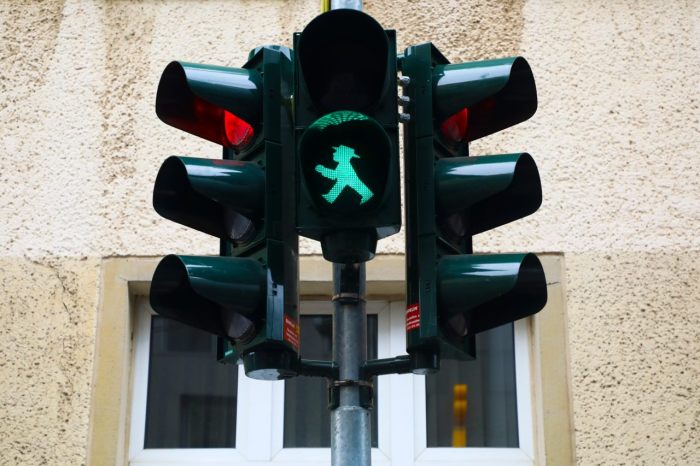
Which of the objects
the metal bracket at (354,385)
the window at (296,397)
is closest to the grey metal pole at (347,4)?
the metal bracket at (354,385)

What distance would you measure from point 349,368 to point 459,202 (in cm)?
60

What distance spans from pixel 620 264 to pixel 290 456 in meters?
1.78

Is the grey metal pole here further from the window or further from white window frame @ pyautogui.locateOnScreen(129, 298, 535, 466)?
white window frame @ pyautogui.locateOnScreen(129, 298, 535, 466)

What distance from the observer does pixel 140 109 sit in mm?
5656

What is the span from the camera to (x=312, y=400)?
5355mm

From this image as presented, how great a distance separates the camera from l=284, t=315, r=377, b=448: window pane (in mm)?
5285

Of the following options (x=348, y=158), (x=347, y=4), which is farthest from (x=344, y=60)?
(x=348, y=158)

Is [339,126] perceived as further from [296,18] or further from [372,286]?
[296,18]

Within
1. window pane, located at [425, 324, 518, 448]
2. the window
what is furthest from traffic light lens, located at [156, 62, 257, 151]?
window pane, located at [425, 324, 518, 448]

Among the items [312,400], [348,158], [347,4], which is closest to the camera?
[348,158]

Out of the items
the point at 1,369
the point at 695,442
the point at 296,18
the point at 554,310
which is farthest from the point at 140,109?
the point at 695,442

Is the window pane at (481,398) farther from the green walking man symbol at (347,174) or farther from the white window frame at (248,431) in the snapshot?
the green walking man symbol at (347,174)

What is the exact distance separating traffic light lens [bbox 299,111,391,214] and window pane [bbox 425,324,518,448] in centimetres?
217

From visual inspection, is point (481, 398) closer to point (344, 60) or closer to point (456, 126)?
point (456, 126)
